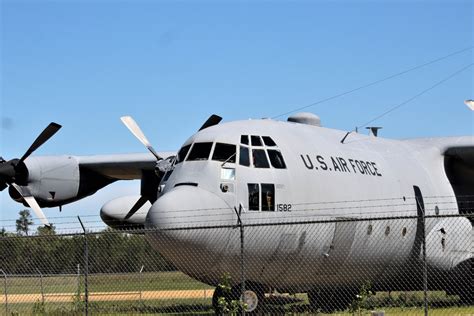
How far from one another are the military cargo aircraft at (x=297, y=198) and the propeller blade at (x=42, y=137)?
1.1 inches

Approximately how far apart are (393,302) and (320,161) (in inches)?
264

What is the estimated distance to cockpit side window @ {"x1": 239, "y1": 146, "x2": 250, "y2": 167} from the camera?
49.7ft

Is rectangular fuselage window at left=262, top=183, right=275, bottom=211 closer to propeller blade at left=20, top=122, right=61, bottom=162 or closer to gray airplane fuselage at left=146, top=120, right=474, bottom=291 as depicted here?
gray airplane fuselage at left=146, top=120, right=474, bottom=291

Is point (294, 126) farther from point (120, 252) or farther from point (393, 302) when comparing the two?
point (120, 252)

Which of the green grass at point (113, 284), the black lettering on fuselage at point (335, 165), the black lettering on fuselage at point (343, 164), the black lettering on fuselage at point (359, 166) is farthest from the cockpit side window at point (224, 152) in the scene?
the green grass at point (113, 284)

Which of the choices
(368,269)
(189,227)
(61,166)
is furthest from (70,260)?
(189,227)

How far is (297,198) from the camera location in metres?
15.4

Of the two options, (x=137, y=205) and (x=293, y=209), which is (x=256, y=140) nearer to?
(x=293, y=209)

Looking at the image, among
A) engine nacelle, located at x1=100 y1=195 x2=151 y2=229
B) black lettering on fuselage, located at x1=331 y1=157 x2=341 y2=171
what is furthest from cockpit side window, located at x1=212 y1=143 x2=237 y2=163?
engine nacelle, located at x1=100 y1=195 x2=151 y2=229

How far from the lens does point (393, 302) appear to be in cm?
2150

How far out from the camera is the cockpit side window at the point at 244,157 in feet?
49.7

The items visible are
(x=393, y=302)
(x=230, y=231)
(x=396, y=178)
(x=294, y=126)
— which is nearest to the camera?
(x=230, y=231)

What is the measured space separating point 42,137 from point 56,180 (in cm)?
157

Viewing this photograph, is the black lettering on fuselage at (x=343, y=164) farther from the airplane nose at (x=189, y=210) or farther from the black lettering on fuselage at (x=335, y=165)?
the airplane nose at (x=189, y=210)
